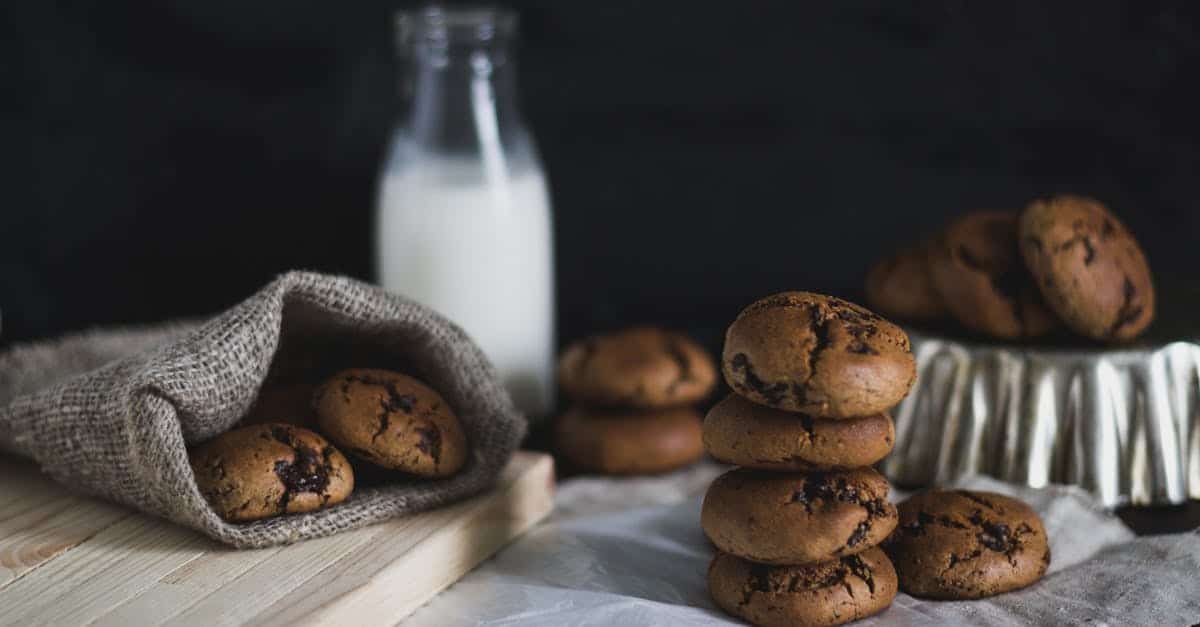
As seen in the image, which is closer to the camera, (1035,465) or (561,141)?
(1035,465)

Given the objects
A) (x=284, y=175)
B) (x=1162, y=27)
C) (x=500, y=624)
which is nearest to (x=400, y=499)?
(x=500, y=624)

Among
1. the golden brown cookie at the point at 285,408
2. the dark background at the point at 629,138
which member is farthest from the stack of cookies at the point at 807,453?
the dark background at the point at 629,138

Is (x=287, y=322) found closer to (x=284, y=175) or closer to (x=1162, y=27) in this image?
(x=284, y=175)

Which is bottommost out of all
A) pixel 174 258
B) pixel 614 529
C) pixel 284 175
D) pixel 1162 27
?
pixel 614 529

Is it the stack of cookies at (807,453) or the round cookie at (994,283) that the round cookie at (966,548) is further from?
the round cookie at (994,283)

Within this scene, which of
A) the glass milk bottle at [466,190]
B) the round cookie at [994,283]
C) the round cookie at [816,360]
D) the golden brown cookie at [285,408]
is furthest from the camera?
the glass milk bottle at [466,190]

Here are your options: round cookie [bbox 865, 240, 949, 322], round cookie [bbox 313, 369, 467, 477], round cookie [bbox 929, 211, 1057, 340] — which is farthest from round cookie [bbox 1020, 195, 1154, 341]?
round cookie [bbox 313, 369, 467, 477]

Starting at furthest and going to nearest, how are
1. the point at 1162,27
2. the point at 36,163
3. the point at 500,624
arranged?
the point at 36,163 → the point at 1162,27 → the point at 500,624
